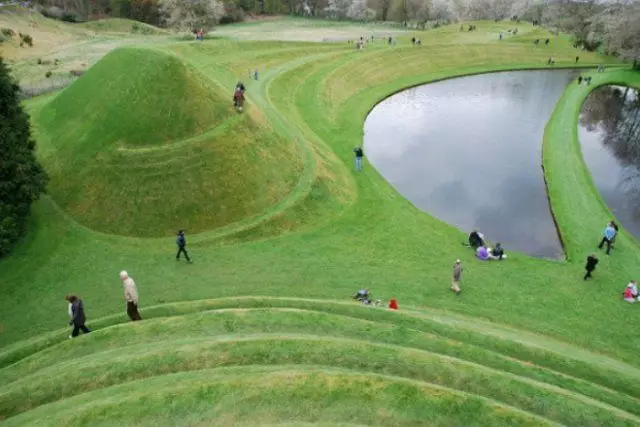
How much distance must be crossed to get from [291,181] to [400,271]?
10.8m

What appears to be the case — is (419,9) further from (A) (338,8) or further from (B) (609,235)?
(B) (609,235)

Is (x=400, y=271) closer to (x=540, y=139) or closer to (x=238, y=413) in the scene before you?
(x=238, y=413)

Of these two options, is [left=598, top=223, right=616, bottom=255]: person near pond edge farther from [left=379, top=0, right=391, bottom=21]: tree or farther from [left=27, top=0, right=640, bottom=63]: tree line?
[left=379, top=0, right=391, bottom=21]: tree

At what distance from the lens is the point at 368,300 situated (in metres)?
24.0

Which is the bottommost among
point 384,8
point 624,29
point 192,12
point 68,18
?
point 68,18

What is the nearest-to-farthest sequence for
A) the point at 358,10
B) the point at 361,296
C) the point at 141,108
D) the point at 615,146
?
the point at 361,296 < the point at 141,108 < the point at 615,146 < the point at 358,10

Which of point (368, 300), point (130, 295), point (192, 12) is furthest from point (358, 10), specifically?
point (130, 295)

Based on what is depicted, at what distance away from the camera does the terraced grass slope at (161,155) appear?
30125mm

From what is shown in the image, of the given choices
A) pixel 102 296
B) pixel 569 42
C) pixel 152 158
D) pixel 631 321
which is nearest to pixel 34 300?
pixel 102 296

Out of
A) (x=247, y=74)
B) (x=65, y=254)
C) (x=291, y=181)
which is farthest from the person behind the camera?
(x=247, y=74)

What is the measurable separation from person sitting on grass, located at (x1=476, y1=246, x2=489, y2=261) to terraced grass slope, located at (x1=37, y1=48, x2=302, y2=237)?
12.9m

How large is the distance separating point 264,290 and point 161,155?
1266 centimetres

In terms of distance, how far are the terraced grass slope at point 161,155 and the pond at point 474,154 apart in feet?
40.2

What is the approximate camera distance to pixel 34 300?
77.2 feet
